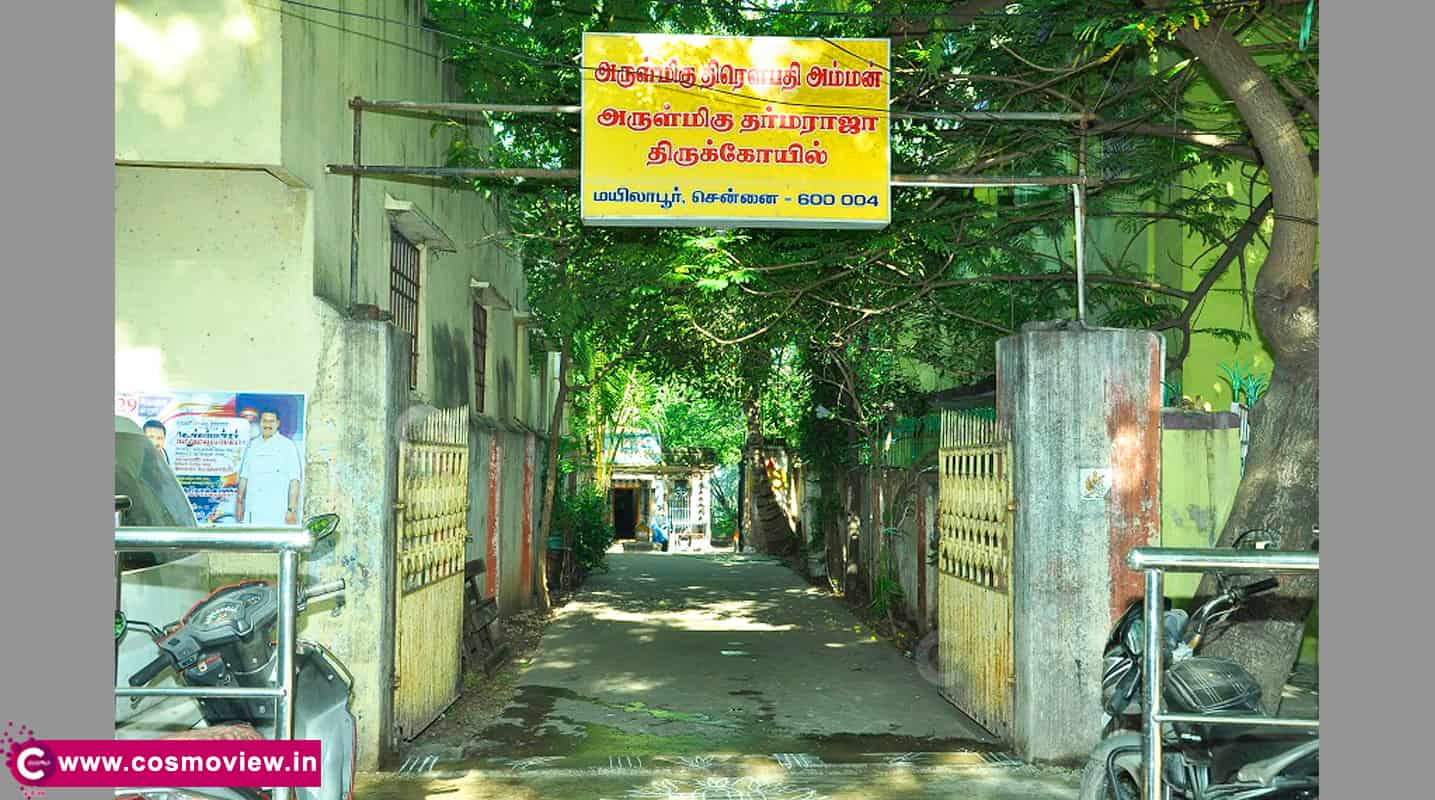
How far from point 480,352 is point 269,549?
1033cm

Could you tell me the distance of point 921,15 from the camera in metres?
8.49

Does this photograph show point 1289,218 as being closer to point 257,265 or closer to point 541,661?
point 257,265

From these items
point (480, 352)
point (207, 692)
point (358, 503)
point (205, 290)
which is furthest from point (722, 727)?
point (480, 352)

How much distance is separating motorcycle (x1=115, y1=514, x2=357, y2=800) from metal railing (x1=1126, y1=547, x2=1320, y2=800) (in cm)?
280

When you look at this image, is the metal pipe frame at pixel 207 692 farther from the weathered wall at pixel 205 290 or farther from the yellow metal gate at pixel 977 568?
the yellow metal gate at pixel 977 568

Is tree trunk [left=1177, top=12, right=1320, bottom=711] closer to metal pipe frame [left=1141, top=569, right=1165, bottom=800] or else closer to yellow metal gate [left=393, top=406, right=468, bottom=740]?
metal pipe frame [left=1141, top=569, right=1165, bottom=800]

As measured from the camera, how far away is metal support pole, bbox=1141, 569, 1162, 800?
4035mm

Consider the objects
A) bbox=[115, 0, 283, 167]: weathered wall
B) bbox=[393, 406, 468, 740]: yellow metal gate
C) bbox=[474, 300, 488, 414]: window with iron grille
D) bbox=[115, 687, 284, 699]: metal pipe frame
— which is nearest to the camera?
bbox=[115, 687, 284, 699]: metal pipe frame

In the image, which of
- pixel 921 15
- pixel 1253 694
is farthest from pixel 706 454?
pixel 1253 694

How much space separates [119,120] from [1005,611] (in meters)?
6.15

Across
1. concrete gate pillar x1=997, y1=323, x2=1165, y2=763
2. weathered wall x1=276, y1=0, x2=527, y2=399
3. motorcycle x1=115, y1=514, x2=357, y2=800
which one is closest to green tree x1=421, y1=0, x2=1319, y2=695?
weathered wall x1=276, y1=0, x2=527, y2=399

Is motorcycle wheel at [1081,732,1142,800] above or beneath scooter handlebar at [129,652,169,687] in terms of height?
beneath

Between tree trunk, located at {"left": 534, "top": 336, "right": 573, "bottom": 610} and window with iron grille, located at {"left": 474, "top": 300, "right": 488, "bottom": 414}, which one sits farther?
tree trunk, located at {"left": 534, "top": 336, "right": 573, "bottom": 610}

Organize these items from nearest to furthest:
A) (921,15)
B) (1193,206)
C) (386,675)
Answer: (386,675)
(921,15)
(1193,206)
